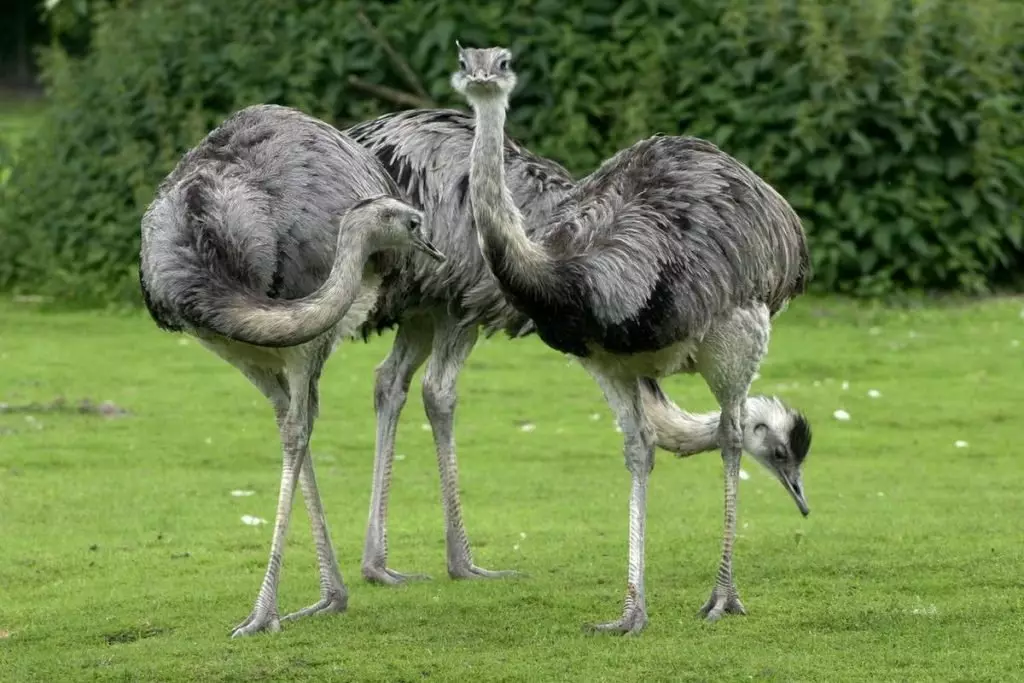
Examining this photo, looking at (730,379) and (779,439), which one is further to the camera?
(779,439)

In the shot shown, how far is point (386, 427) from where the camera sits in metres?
7.91

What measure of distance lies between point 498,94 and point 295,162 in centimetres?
113

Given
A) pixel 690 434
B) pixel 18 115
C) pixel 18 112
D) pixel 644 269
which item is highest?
pixel 644 269

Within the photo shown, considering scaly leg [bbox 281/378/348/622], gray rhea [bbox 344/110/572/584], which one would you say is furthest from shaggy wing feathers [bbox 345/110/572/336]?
scaly leg [bbox 281/378/348/622]

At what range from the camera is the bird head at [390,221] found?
639 centimetres

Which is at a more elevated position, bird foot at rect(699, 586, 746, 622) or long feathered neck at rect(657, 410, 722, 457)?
long feathered neck at rect(657, 410, 722, 457)

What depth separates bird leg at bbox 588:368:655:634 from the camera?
21.4ft

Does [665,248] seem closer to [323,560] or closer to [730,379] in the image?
[730,379]

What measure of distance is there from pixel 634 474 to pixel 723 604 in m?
0.58

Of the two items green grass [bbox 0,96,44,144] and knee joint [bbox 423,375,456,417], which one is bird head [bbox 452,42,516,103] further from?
green grass [bbox 0,96,44,144]

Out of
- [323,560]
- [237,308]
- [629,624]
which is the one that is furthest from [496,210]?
[323,560]

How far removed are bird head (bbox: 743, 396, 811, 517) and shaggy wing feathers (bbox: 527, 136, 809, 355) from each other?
2.12 ft

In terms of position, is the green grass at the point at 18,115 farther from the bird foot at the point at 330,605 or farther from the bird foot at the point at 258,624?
the bird foot at the point at 258,624

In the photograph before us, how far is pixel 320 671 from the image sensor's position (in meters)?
6.09
